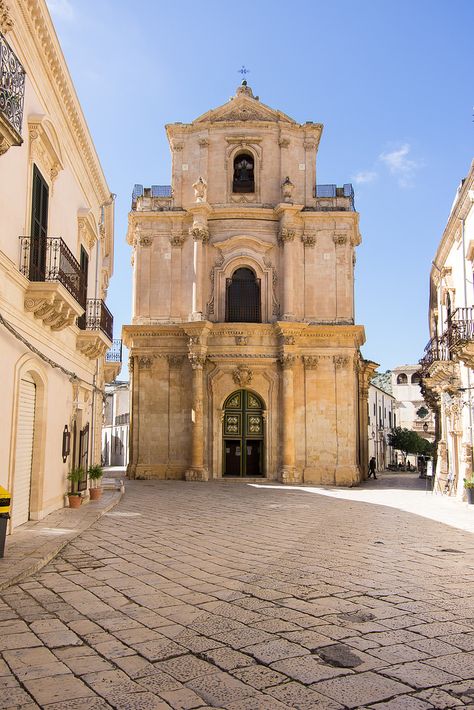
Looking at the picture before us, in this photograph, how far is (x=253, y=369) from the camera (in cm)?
2536

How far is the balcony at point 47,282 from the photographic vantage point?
33.8 ft

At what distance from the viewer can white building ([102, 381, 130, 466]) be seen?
44938mm

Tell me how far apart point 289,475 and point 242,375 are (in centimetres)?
413

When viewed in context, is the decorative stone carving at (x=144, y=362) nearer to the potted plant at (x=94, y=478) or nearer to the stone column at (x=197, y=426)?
the stone column at (x=197, y=426)

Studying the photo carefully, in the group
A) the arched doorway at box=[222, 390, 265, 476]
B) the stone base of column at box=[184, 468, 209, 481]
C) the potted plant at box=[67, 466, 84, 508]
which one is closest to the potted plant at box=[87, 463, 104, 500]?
the potted plant at box=[67, 466, 84, 508]

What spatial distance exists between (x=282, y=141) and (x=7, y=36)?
18.9 m

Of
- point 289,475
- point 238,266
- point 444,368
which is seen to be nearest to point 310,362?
point 289,475

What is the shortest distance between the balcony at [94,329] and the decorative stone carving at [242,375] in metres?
9.34

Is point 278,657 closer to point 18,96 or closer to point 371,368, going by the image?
point 18,96

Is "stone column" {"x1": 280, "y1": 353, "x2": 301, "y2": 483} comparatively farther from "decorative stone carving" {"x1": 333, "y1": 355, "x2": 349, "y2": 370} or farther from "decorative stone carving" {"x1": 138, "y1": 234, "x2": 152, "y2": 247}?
"decorative stone carving" {"x1": 138, "y1": 234, "x2": 152, "y2": 247}

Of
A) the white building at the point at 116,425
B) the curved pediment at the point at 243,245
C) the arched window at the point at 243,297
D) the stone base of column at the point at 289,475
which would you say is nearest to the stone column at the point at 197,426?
the arched window at the point at 243,297

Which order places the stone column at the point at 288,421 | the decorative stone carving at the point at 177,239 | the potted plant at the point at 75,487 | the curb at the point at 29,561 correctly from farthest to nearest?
the decorative stone carving at the point at 177,239 → the stone column at the point at 288,421 → the potted plant at the point at 75,487 → the curb at the point at 29,561

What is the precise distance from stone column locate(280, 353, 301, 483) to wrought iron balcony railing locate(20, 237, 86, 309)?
1313cm

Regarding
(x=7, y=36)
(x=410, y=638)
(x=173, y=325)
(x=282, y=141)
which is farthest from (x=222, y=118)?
(x=410, y=638)
